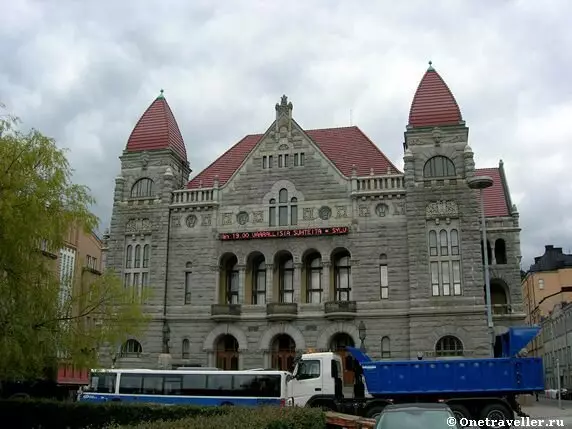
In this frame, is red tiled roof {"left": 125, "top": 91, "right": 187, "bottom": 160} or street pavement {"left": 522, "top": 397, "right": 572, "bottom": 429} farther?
red tiled roof {"left": 125, "top": 91, "right": 187, "bottom": 160}

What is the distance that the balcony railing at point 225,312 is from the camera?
4162 cm

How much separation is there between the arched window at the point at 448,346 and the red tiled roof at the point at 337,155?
37.8 feet

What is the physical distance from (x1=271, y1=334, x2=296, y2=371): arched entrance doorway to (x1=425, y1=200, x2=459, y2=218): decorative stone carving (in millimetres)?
12430

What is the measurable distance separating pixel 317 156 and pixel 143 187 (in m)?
13.1

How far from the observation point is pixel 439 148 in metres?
41.1

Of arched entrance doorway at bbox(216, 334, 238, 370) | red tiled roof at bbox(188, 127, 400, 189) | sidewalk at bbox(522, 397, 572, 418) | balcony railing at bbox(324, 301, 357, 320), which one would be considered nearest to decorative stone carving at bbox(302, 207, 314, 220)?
red tiled roof at bbox(188, 127, 400, 189)

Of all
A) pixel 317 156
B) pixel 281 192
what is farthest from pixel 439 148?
pixel 281 192

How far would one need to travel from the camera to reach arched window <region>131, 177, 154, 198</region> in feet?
150

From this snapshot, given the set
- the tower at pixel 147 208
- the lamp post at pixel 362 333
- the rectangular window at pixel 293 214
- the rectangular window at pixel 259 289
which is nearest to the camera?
the lamp post at pixel 362 333

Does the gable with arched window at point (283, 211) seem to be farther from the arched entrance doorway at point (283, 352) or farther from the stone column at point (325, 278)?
the arched entrance doorway at point (283, 352)

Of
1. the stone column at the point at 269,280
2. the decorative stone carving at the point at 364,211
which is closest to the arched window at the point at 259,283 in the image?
the stone column at the point at 269,280

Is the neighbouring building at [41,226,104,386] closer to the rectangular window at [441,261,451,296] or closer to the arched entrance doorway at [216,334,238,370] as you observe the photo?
the arched entrance doorway at [216,334,238,370]

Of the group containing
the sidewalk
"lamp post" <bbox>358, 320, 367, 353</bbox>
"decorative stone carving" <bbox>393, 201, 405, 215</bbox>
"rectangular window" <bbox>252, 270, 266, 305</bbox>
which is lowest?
the sidewalk

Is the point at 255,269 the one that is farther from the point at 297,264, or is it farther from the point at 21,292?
the point at 21,292
